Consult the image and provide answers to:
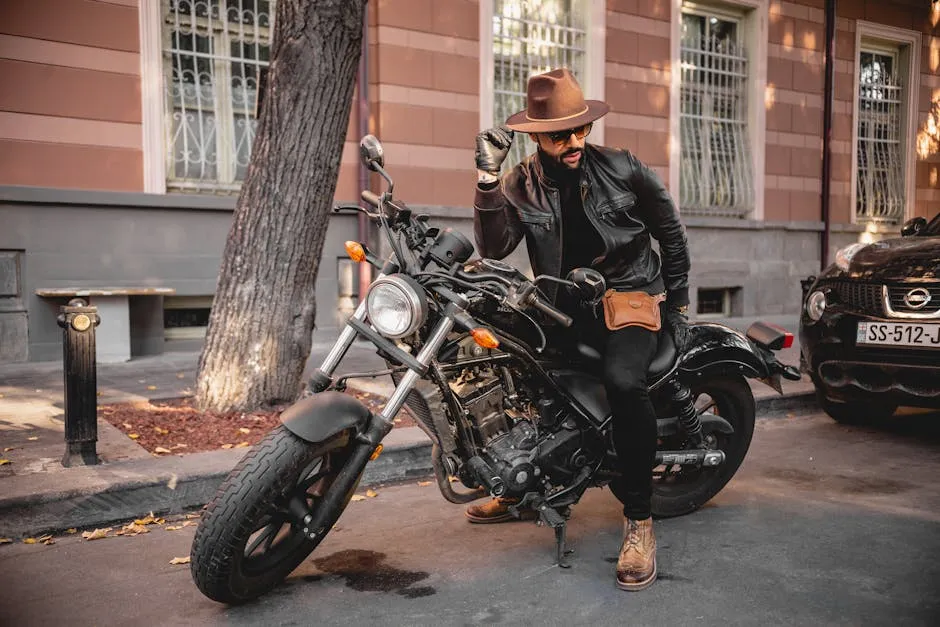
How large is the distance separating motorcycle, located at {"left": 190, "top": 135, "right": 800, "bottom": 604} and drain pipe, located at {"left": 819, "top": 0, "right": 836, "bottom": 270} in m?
10.4

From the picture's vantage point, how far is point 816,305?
5.66 meters

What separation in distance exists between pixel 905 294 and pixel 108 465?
4606 mm

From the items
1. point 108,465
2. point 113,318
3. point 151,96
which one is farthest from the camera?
point 151,96

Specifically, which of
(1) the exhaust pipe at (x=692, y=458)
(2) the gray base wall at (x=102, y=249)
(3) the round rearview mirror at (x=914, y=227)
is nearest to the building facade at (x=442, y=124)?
(2) the gray base wall at (x=102, y=249)

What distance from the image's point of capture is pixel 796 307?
1295cm

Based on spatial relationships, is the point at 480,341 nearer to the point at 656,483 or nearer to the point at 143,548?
the point at 656,483

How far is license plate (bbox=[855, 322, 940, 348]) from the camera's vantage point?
194 inches

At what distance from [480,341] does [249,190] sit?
3257 mm

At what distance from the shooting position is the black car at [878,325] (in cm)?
499

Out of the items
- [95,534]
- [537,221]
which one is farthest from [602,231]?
[95,534]

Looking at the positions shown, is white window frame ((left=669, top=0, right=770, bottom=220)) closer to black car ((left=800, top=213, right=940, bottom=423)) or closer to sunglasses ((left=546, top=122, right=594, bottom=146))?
black car ((left=800, top=213, right=940, bottom=423))

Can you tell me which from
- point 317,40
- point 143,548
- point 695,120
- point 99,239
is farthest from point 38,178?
point 695,120

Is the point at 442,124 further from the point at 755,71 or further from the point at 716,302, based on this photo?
the point at 755,71

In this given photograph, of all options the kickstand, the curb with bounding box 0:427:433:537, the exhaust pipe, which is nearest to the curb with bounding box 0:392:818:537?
the curb with bounding box 0:427:433:537
